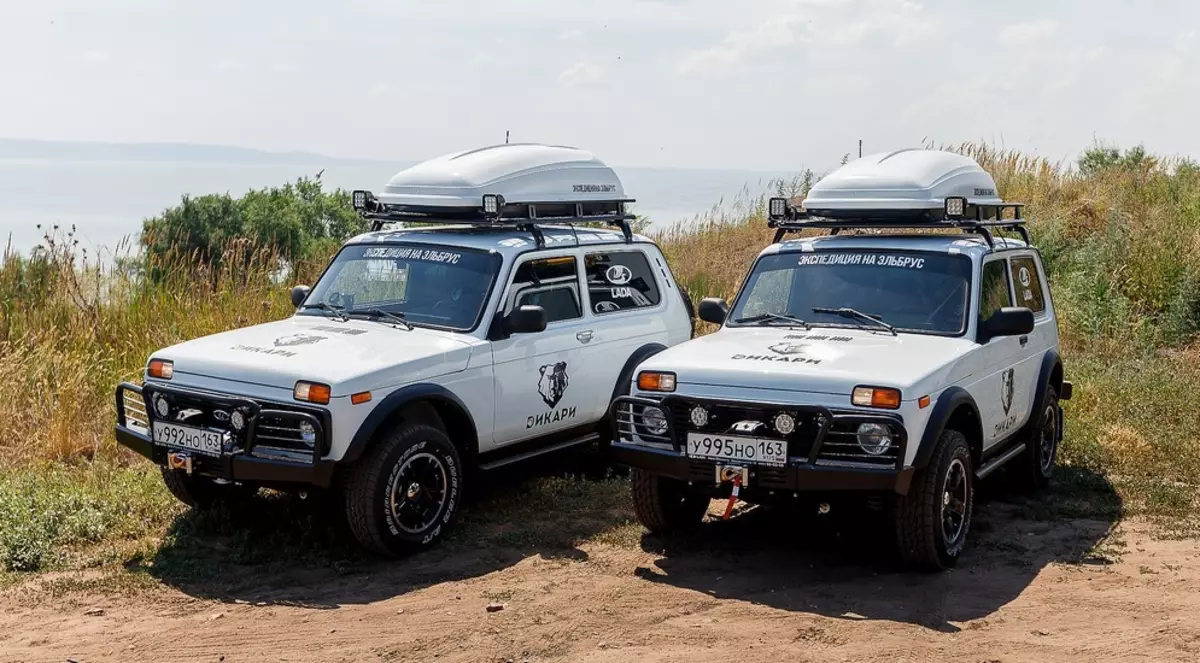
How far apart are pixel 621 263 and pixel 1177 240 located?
1011 cm

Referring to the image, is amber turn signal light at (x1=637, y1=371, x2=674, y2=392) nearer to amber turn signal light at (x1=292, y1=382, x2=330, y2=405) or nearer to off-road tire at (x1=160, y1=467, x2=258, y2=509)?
amber turn signal light at (x1=292, y1=382, x2=330, y2=405)

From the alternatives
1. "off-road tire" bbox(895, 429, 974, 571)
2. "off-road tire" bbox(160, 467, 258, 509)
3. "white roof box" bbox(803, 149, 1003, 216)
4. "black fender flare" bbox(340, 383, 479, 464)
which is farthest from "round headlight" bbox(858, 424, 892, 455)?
"off-road tire" bbox(160, 467, 258, 509)

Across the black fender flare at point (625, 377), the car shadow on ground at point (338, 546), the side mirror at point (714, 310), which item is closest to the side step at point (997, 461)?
the side mirror at point (714, 310)

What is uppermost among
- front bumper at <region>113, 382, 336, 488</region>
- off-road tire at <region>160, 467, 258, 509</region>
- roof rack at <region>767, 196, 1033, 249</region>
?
roof rack at <region>767, 196, 1033, 249</region>

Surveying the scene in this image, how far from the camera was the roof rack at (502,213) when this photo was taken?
8602 mm

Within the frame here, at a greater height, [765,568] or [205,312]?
[205,312]

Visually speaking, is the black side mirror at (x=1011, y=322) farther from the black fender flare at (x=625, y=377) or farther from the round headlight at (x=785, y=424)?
the black fender flare at (x=625, y=377)

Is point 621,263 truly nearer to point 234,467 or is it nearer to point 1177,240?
point 234,467

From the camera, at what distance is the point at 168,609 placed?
21.3 ft

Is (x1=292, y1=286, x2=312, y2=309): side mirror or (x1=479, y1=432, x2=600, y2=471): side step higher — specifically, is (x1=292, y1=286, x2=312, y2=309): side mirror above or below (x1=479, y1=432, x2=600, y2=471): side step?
above

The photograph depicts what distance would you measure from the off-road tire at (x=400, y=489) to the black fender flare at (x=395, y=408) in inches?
5.5

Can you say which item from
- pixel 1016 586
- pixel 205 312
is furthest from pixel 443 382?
pixel 205 312

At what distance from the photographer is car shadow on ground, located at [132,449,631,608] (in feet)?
22.5

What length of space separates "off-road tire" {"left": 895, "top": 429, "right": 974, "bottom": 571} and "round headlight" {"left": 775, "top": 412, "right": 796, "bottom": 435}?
722mm
